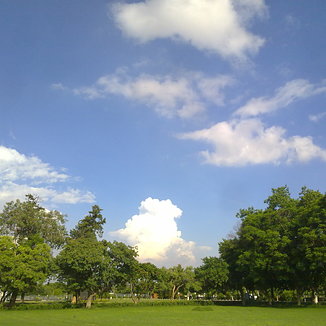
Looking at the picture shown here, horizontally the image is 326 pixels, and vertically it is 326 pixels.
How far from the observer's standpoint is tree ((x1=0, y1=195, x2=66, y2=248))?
173ft

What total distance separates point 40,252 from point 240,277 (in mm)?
33334

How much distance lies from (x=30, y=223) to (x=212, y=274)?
30.8m

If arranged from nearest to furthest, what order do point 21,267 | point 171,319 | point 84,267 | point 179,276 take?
Answer: point 171,319 → point 21,267 → point 84,267 → point 179,276

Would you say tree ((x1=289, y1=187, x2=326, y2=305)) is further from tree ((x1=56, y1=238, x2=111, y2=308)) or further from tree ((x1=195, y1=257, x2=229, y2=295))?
tree ((x1=56, y1=238, x2=111, y2=308))

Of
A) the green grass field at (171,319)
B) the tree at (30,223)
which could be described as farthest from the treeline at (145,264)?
the green grass field at (171,319)

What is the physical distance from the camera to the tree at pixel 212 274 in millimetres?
58062

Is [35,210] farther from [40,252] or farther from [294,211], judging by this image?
[294,211]

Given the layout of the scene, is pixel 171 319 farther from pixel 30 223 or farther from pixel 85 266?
pixel 30 223

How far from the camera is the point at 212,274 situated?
191 ft

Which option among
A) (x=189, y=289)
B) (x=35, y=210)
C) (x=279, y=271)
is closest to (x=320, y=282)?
(x=279, y=271)

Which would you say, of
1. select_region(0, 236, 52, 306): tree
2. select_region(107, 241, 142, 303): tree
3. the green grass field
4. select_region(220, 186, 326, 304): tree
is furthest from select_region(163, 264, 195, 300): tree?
the green grass field

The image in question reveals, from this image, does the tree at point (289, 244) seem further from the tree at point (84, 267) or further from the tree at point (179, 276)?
the tree at point (84, 267)

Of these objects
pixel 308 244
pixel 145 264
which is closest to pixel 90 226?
pixel 145 264

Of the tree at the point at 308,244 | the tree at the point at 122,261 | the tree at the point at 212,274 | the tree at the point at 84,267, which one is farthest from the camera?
the tree at the point at 212,274
